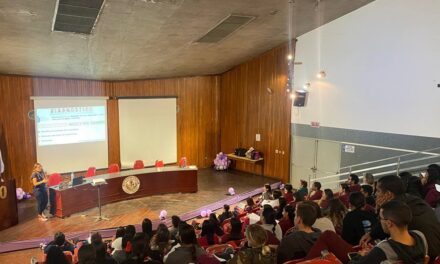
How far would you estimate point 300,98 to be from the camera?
10742mm

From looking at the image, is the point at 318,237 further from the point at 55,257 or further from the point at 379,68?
the point at 379,68

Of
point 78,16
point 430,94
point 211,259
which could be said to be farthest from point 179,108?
point 211,259

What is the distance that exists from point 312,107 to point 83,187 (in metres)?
6.73

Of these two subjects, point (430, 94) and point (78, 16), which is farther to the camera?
point (430, 94)

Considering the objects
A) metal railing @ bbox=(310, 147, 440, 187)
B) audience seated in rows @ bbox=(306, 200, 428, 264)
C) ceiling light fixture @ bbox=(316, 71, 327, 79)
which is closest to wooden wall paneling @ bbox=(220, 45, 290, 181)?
ceiling light fixture @ bbox=(316, 71, 327, 79)

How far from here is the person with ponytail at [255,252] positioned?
2521 millimetres

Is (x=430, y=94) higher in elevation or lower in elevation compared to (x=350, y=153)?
higher

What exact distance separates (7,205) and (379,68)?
360 inches

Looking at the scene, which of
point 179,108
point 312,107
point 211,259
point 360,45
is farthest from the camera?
point 179,108

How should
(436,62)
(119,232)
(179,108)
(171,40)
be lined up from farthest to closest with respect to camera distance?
(179,108) → (171,40) → (436,62) → (119,232)

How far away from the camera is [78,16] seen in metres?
5.90

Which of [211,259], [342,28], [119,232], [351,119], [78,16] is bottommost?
[119,232]

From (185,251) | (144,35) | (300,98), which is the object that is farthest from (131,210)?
(185,251)

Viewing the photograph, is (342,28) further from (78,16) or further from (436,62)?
(78,16)
